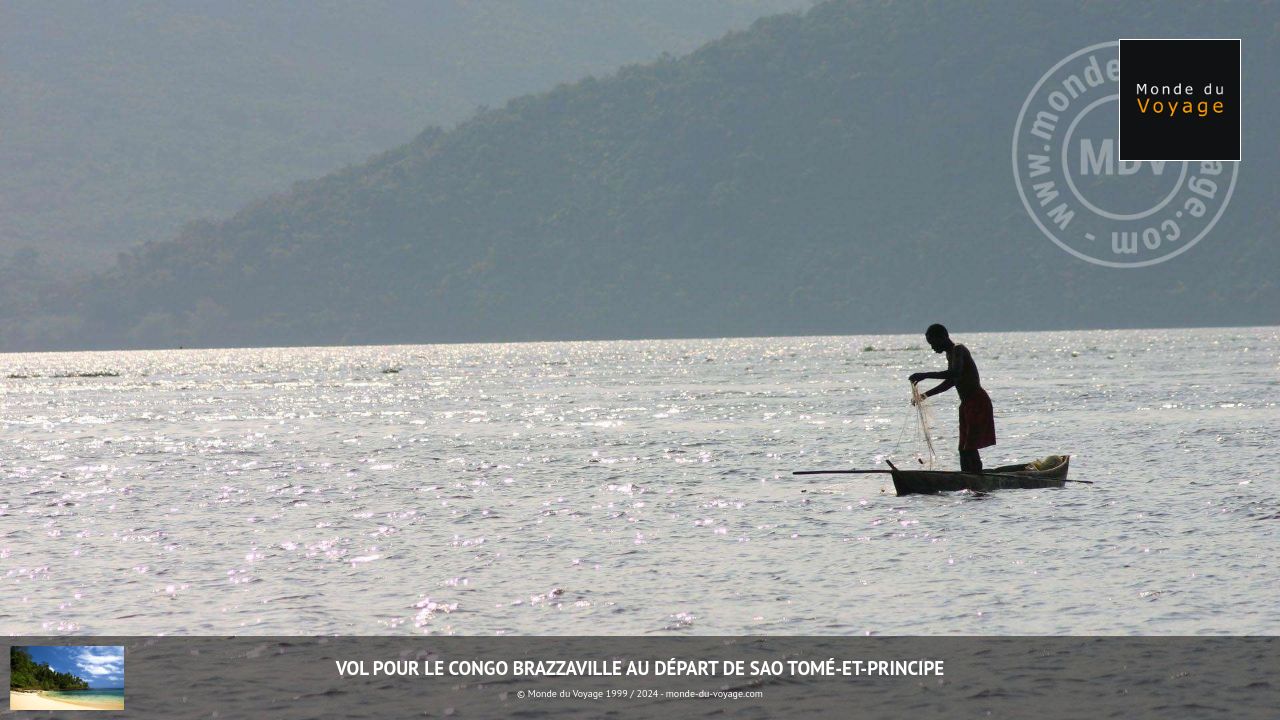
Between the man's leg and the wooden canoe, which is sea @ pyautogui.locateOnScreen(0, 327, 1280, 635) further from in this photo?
the man's leg

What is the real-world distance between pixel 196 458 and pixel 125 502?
1388 centimetres

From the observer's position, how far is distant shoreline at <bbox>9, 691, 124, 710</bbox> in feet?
45.9

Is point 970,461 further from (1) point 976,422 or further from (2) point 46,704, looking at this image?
(2) point 46,704

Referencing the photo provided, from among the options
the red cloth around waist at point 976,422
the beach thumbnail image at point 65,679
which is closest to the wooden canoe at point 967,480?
the red cloth around waist at point 976,422

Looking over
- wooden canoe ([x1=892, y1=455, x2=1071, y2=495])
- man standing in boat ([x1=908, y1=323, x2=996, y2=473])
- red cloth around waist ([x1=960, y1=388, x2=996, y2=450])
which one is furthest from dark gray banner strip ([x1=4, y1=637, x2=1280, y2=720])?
wooden canoe ([x1=892, y1=455, x2=1071, y2=495])

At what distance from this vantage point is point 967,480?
2917 cm

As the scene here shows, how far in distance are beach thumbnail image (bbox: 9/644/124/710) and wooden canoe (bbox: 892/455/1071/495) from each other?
656 inches

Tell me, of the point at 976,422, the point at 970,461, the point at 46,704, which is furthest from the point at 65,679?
the point at 970,461

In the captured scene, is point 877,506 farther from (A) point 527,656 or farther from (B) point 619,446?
(B) point 619,446

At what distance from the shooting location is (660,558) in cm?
2286

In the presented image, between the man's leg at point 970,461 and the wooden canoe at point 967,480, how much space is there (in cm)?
12

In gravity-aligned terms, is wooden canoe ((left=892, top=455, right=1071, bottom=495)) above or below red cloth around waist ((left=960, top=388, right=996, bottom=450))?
below

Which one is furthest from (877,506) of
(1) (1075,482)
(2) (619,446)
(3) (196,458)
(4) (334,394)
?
(4) (334,394)

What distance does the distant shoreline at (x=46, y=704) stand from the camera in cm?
1398
